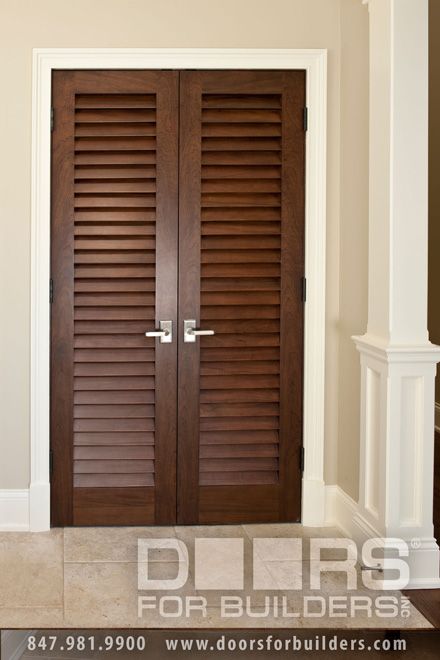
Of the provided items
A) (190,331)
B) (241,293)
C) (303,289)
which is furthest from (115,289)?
(303,289)

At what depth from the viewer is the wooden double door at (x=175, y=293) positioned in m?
3.57

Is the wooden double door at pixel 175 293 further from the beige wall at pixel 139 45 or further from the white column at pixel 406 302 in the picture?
the white column at pixel 406 302

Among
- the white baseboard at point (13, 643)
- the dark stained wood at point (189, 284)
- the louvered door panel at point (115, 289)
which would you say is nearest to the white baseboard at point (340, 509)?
the dark stained wood at point (189, 284)

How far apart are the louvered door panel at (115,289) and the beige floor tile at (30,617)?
80 cm

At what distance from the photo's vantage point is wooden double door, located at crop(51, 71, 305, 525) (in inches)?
140

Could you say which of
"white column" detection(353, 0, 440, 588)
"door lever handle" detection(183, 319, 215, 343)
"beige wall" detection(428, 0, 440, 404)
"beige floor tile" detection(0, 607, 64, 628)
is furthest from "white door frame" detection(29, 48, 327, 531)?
"beige wall" detection(428, 0, 440, 404)

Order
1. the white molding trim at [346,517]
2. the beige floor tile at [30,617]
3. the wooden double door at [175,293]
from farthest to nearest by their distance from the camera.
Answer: the wooden double door at [175,293], the white molding trim at [346,517], the beige floor tile at [30,617]

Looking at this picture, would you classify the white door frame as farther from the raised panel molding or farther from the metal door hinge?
the raised panel molding

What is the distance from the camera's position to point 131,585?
9.89ft

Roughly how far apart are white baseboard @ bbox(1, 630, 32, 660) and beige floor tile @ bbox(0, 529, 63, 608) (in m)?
0.18

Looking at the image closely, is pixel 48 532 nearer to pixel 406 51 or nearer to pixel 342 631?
pixel 342 631

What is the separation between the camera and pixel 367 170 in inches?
129

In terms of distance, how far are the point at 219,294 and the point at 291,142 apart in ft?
2.51

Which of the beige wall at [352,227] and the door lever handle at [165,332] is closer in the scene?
the beige wall at [352,227]
